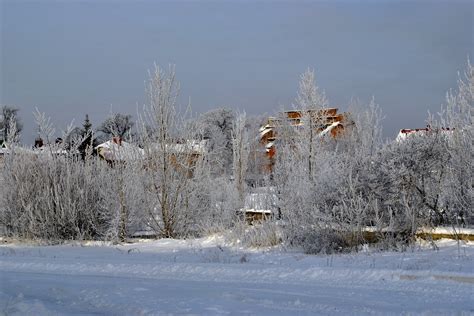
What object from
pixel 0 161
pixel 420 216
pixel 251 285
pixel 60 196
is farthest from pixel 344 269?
pixel 0 161

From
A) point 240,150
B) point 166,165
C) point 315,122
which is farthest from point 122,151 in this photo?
point 240,150

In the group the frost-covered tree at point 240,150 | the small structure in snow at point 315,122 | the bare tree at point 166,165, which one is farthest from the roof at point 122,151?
the small structure in snow at point 315,122

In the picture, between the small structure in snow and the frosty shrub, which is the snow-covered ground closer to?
the frosty shrub

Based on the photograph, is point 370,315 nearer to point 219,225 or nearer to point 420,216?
point 420,216

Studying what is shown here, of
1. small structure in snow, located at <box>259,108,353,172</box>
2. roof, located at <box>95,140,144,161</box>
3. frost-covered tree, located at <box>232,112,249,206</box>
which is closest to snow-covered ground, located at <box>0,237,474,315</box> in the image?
roof, located at <box>95,140,144,161</box>

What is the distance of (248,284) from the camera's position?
7.84m

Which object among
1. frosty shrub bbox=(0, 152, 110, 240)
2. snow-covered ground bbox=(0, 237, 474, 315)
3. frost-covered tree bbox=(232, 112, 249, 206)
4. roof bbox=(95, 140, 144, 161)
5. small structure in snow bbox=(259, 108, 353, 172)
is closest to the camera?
snow-covered ground bbox=(0, 237, 474, 315)

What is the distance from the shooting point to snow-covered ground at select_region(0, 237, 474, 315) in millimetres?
6391

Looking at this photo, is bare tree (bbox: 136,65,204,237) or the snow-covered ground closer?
the snow-covered ground

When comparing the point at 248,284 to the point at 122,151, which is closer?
the point at 248,284

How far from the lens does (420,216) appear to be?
12281mm

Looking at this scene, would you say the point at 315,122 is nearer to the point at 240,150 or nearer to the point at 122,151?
the point at 240,150

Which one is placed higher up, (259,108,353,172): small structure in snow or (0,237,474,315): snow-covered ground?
(259,108,353,172): small structure in snow

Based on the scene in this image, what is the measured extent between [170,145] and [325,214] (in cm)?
598
